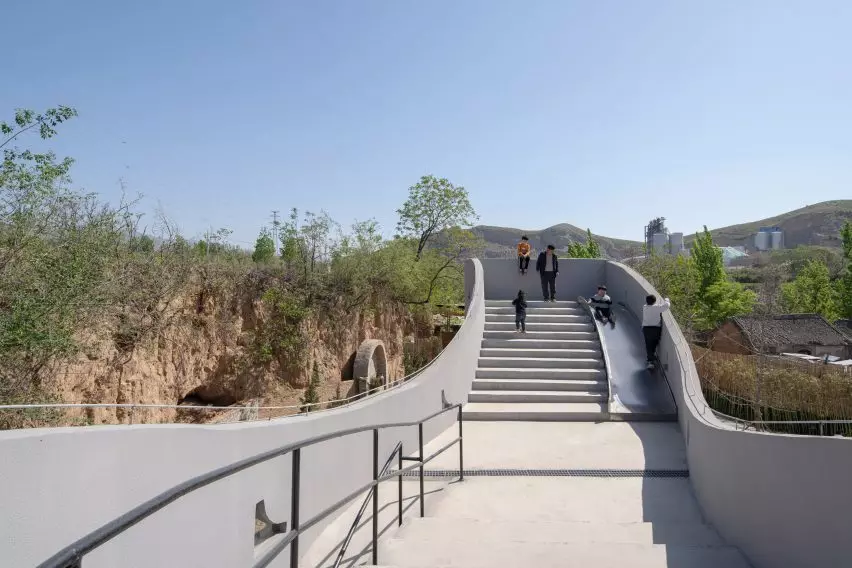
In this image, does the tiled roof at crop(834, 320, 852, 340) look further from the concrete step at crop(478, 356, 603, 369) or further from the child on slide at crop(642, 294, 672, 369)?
the concrete step at crop(478, 356, 603, 369)

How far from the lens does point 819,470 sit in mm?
3426

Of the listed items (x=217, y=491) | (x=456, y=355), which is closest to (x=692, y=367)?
(x=456, y=355)

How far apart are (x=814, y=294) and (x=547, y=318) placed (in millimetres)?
41255

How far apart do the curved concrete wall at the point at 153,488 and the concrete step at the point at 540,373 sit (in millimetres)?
5702

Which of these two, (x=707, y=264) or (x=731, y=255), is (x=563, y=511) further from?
(x=731, y=255)

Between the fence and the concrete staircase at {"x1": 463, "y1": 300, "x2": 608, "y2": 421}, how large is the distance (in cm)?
206

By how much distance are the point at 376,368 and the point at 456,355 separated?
406 inches

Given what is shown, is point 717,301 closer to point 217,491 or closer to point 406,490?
point 406,490

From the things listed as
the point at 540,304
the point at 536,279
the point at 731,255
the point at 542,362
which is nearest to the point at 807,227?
the point at 731,255

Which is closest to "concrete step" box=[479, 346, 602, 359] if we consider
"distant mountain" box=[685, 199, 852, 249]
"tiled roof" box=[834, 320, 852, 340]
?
"tiled roof" box=[834, 320, 852, 340]

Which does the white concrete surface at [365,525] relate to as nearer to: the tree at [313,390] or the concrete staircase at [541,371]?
the concrete staircase at [541,371]

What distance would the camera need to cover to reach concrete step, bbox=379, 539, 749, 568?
4156mm

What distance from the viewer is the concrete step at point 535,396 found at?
9828mm

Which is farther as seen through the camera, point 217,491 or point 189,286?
point 189,286
